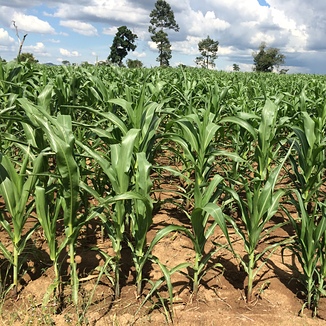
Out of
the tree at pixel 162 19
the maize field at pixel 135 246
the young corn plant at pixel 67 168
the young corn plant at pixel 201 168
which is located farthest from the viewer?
the tree at pixel 162 19

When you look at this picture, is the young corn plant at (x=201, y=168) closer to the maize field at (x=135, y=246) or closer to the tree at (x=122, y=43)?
the maize field at (x=135, y=246)

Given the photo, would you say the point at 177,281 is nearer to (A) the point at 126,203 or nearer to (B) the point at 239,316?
(B) the point at 239,316

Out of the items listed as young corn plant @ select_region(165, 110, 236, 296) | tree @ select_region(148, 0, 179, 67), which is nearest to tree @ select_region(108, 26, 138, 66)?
tree @ select_region(148, 0, 179, 67)

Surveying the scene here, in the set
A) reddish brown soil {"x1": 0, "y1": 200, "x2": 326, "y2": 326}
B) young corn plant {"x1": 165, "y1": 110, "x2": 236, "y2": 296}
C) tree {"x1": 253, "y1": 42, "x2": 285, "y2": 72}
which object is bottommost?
reddish brown soil {"x1": 0, "y1": 200, "x2": 326, "y2": 326}

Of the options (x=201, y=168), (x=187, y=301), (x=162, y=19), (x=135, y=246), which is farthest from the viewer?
(x=162, y=19)

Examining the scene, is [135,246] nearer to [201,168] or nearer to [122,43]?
[201,168]

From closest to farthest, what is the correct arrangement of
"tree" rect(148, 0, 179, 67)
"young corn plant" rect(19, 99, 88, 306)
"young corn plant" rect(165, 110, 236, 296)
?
"young corn plant" rect(19, 99, 88, 306) < "young corn plant" rect(165, 110, 236, 296) < "tree" rect(148, 0, 179, 67)

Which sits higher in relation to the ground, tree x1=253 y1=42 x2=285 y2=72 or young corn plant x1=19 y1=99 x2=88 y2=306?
tree x1=253 y1=42 x2=285 y2=72

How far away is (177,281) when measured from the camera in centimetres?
224

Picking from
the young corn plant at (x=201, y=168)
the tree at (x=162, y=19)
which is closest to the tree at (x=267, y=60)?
the tree at (x=162, y=19)

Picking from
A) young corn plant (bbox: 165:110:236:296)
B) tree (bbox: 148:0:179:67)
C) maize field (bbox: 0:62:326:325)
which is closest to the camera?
maize field (bbox: 0:62:326:325)

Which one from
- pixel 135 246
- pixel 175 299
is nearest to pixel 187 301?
pixel 175 299

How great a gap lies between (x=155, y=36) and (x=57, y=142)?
220 ft

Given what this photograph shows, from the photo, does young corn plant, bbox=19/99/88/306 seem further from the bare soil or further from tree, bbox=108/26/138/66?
tree, bbox=108/26/138/66
